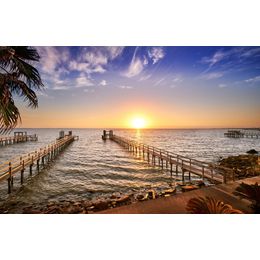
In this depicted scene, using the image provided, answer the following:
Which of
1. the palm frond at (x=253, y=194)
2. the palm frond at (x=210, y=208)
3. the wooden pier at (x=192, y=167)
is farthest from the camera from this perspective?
the wooden pier at (x=192, y=167)

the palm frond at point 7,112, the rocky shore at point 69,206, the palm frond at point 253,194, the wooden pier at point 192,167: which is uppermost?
the palm frond at point 7,112

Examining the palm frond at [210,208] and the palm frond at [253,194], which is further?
the palm frond at [253,194]

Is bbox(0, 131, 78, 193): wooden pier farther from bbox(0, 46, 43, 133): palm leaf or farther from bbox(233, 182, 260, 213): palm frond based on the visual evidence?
bbox(233, 182, 260, 213): palm frond

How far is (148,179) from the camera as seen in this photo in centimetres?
970

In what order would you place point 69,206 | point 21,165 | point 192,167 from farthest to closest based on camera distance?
point 21,165 < point 192,167 < point 69,206

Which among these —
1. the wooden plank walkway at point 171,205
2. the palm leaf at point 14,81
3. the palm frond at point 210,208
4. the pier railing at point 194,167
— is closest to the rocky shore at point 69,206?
the wooden plank walkway at point 171,205

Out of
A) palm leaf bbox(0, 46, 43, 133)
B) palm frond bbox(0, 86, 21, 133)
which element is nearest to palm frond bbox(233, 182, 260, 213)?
palm leaf bbox(0, 46, 43, 133)

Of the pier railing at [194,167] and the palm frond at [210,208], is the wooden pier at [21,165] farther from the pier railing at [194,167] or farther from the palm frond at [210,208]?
the pier railing at [194,167]

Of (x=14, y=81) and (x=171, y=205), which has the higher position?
(x=14, y=81)

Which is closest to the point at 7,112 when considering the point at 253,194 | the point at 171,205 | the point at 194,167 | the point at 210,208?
the point at 171,205

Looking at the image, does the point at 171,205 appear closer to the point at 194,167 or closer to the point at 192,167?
the point at 192,167
